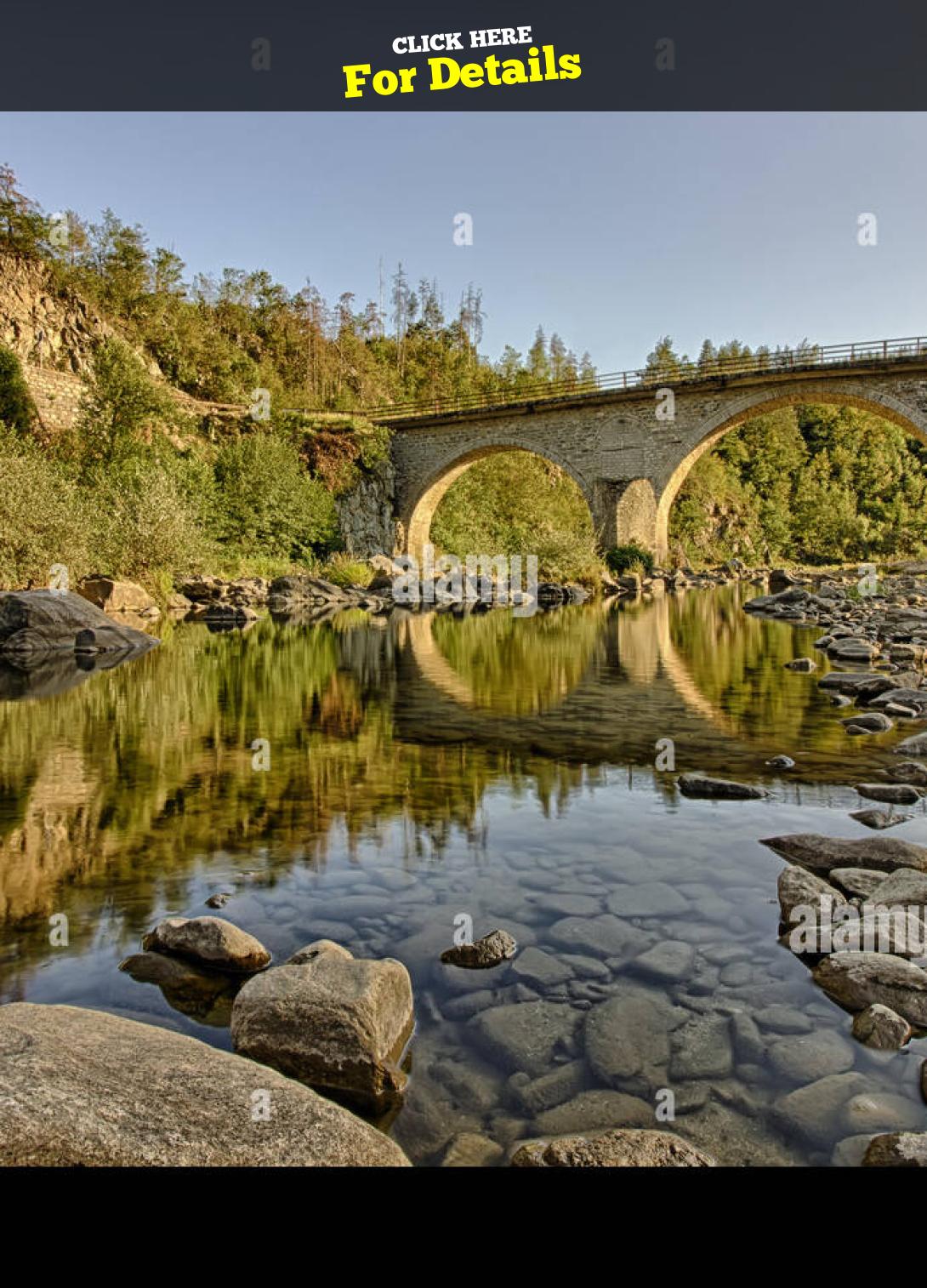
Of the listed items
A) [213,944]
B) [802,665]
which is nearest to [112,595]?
[802,665]

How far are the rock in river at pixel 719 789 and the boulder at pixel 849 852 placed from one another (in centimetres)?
94

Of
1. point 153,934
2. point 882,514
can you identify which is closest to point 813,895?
point 153,934

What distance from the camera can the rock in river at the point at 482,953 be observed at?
9.59 ft

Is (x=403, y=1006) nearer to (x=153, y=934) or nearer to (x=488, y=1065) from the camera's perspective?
(x=488, y=1065)

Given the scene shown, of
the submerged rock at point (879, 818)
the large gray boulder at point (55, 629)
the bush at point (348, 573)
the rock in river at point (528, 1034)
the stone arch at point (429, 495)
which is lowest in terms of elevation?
the rock in river at point (528, 1034)

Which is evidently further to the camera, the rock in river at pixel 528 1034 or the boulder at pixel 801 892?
the boulder at pixel 801 892

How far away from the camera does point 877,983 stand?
103 inches

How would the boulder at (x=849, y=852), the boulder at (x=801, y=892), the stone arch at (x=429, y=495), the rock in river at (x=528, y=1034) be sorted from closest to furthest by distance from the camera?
the rock in river at (x=528, y=1034), the boulder at (x=801, y=892), the boulder at (x=849, y=852), the stone arch at (x=429, y=495)

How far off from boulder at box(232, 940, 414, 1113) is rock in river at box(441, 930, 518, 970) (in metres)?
0.41

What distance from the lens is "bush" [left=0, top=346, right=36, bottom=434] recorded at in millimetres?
21234

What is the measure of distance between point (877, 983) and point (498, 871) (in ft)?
5.31

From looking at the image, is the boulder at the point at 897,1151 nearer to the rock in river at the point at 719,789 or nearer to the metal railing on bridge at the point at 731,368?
the rock in river at the point at 719,789

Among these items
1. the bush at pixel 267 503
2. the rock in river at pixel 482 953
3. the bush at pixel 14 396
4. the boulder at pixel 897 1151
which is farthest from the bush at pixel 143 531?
the boulder at pixel 897 1151

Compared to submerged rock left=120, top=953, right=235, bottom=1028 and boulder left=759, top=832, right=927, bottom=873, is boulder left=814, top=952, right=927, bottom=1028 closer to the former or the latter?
boulder left=759, top=832, right=927, bottom=873
